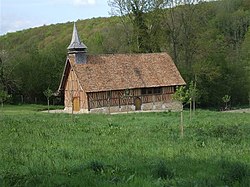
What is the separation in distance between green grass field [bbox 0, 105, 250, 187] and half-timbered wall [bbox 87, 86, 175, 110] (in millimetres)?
26388

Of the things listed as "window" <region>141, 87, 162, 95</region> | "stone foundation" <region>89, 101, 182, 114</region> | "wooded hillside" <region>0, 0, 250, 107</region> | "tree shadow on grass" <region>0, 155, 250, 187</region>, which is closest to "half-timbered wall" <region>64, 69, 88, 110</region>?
"stone foundation" <region>89, 101, 182, 114</region>

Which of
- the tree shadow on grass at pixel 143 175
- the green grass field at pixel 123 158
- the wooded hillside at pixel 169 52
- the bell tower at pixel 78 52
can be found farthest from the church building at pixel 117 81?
the tree shadow on grass at pixel 143 175

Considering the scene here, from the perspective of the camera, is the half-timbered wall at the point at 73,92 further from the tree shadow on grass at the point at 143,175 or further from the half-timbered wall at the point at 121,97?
the tree shadow on grass at the point at 143,175

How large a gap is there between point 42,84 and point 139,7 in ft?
55.2

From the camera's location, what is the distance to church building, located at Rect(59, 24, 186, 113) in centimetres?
4722

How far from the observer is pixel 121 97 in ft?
160

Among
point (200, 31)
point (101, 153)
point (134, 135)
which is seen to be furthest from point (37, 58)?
point (101, 153)

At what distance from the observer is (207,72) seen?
55.3 meters

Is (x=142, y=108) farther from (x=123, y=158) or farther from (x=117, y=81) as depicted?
(x=123, y=158)

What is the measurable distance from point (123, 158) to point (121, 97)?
36268mm

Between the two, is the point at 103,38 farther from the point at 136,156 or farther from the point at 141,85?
the point at 136,156

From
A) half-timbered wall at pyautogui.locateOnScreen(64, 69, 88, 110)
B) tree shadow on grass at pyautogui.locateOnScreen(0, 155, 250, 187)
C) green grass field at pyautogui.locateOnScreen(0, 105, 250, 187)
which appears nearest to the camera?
tree shadow on grass at pyautogui.locateOnScreen(0, 155, 250, 187)

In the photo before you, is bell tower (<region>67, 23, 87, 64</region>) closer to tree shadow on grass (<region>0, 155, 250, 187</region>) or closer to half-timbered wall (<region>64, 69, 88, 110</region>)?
half-timbered wall (<region>64, 69, 88, 110</region>)

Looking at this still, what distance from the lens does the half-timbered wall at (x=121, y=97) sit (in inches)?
1858
